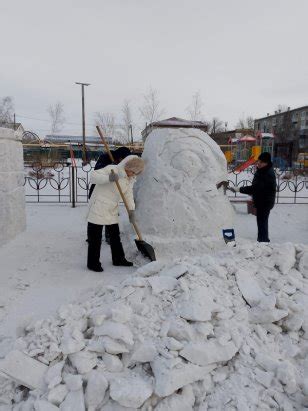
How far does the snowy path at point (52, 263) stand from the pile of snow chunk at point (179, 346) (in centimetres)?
60

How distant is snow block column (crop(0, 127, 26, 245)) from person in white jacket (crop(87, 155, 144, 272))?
1.61 metres

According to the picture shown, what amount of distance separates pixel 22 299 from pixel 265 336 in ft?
6.89

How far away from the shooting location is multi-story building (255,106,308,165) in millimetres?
27750

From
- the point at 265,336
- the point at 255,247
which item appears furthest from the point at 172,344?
the point at 255,247

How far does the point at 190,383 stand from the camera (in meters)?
1.82

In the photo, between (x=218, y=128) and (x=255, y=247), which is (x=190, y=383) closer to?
(x=255, y=247)

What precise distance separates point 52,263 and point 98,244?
0.72m

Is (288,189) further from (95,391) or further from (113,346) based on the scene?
(95,391)

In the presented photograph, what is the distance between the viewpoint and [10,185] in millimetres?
4816

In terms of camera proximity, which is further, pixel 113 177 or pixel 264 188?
pixel 264 188

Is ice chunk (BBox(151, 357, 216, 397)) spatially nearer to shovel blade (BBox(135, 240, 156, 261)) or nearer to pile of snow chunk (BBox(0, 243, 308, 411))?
pile of snow chunk (BBox(0, 243, 308, 411))

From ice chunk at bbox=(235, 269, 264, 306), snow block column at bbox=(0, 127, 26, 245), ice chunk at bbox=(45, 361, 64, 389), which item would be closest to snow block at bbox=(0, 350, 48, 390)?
ice chunk at bbox=(45, 361, 64, 389)

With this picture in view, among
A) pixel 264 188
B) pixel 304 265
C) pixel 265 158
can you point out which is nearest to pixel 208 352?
pixel 304 265

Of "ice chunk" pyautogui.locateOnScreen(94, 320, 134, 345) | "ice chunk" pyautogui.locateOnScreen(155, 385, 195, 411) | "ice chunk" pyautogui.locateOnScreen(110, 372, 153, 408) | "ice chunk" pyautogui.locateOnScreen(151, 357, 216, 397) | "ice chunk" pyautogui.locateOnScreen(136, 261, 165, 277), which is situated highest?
"ice chunk" pyautogui.locateOnScreen(136, 261, 165, 277)
